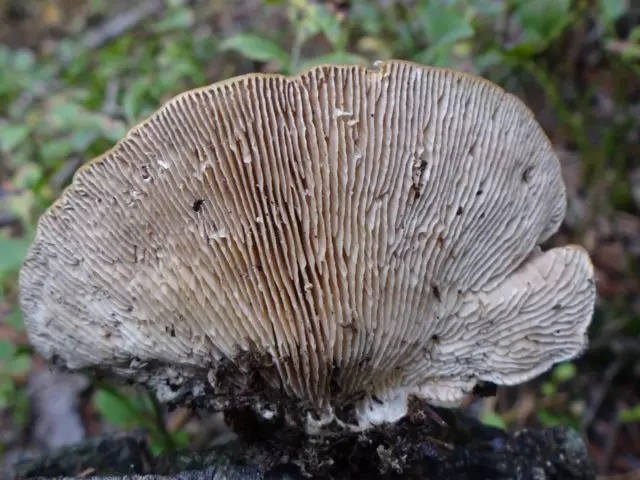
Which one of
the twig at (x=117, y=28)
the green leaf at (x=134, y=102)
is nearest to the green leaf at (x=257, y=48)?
the green leaf at (x=134, y=102)

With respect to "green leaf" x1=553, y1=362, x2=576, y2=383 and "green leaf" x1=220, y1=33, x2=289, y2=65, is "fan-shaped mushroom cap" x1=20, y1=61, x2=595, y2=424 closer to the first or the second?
"green leaf" x1=220, y1=33, x2=289, y2=65

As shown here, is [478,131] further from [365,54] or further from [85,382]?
[365,54]

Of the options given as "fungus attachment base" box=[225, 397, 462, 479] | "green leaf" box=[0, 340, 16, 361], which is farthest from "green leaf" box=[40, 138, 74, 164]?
"fungus attachment base" box=[225, 397, 462, 479]

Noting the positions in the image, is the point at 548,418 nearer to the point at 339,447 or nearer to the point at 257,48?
the point at 339,447

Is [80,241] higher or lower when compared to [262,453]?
higher

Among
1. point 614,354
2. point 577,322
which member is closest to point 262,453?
point 577,322

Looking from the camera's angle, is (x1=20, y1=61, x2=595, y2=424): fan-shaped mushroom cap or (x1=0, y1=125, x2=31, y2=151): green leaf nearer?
(x1=20, y1=61, x2=595, y2=424): fan-shaped mushroom cap
